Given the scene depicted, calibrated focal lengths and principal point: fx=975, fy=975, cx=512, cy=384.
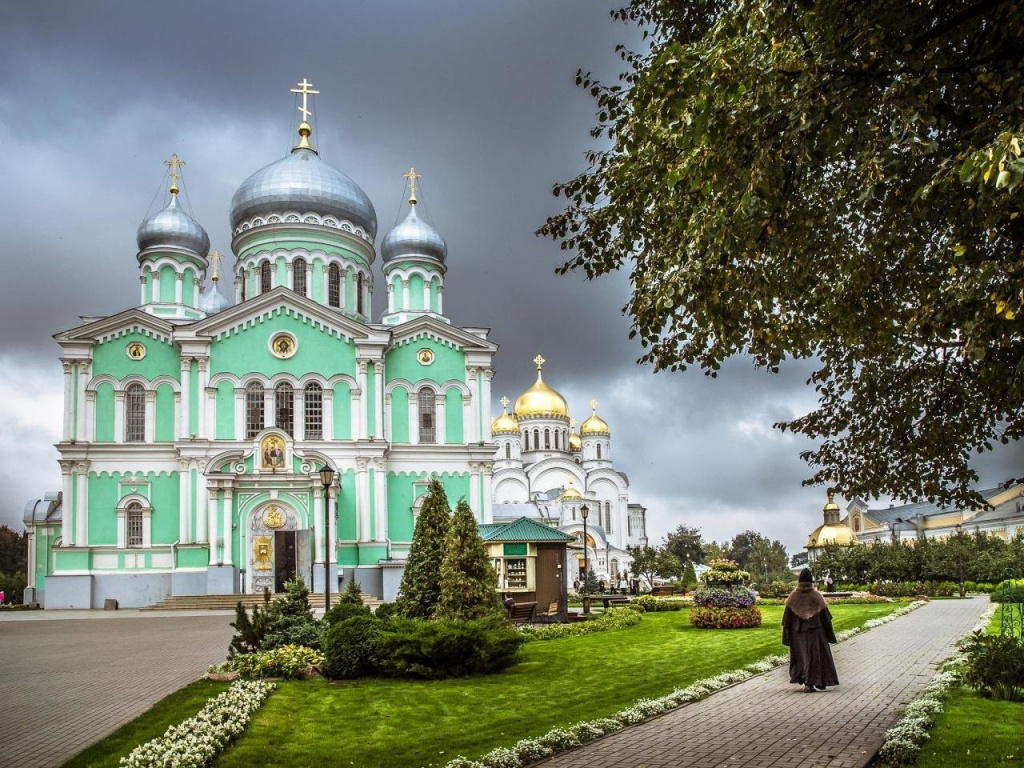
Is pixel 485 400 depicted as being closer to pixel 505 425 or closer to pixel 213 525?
pixel 213 525

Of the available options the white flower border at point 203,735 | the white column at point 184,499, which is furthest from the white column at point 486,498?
the white flower border at point 203,735

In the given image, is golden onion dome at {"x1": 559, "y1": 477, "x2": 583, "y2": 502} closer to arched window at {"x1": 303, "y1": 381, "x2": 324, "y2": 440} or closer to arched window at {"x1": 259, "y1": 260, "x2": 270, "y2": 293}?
arched window at {"x1": 259, "y1": 260, "x2": 270, "y2": 293}

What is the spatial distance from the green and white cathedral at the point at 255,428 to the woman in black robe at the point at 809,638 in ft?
80.0

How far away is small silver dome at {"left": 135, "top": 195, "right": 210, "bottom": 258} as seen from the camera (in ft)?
141

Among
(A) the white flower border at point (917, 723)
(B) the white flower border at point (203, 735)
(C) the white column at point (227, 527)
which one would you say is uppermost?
(C) the white column at point (227, 527)

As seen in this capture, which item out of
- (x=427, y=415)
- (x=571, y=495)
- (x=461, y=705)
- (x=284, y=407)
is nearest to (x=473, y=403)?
(x=427, y=415)

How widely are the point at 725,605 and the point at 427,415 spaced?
2083 centimetres

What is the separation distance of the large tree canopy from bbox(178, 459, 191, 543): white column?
3090cm

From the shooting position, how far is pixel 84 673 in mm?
15352

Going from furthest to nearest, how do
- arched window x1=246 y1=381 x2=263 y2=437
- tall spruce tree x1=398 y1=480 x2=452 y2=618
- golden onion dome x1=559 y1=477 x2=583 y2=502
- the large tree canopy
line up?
1. golden onion dome x1=559 y1=477 x2=583 y2=502
2. arched window x1=246 y1=381 x2=263 y2=437
3. tall spruce tree x1=398 y1=480 x2=452 y2=618
4. the large tree canopy

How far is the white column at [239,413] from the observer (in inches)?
1512

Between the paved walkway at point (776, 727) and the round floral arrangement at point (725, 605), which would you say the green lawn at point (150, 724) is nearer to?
the paved walkway at point (776, 727)

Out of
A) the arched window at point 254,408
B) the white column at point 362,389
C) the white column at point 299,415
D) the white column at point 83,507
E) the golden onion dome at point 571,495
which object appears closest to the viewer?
the white column at point 83,507

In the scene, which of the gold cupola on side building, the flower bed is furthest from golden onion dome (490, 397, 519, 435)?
the flower bed
